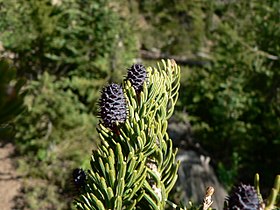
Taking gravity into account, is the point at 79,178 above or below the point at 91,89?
A: above

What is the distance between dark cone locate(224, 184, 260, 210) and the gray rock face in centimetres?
404

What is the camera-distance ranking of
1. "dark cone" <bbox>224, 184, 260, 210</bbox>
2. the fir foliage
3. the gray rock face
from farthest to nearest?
the gray rock face < the fir foliage < "dark cone" <bbox>224, 184, 260, 210</bbox>

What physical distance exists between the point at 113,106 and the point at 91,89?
441 centimetres

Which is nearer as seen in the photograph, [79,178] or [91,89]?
[79,178]

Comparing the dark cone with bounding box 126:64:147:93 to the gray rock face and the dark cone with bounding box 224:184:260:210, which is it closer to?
the dark cone with bounding box 224:184:260:210

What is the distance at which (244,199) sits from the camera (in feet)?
1.83

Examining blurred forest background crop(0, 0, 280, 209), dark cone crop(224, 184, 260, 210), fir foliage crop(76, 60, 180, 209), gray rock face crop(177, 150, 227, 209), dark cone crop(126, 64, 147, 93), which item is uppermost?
dark cone crop(126, 64, 147, 93)

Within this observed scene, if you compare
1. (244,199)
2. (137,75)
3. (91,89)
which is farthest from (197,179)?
(244,199)

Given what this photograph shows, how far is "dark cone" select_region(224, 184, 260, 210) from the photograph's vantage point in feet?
1.82

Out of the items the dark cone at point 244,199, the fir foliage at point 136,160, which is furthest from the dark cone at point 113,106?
the dark cone at point 244,199

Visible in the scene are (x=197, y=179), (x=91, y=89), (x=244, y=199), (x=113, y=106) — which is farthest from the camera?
(x=91, y=89)

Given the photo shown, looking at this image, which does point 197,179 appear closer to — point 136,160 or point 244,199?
point 136,160

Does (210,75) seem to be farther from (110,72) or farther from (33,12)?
(33,12)

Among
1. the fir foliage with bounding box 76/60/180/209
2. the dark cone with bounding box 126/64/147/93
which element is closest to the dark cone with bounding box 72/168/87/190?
the fir foliage with bounding box 76/60/180/209
